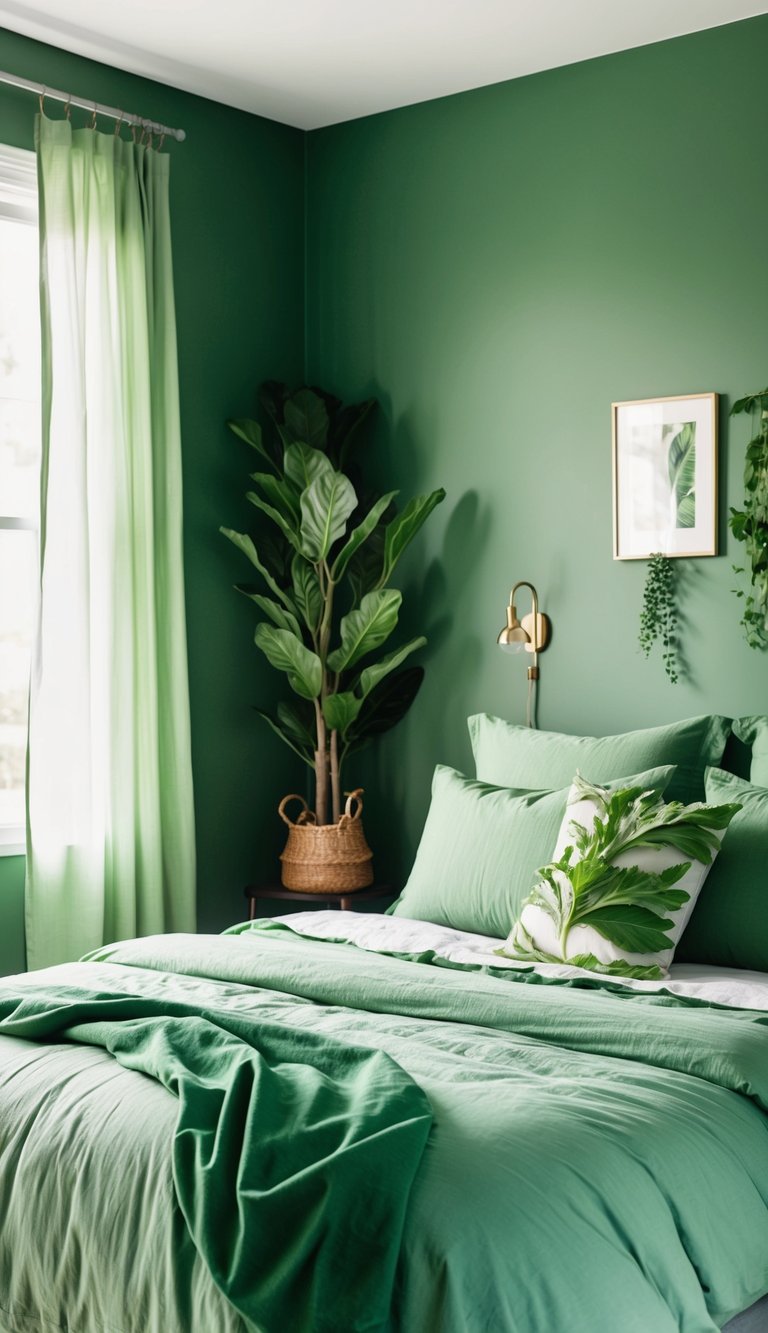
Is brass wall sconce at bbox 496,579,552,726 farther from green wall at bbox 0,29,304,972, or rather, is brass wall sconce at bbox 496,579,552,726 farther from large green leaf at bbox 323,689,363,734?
green wall at bbox 0,29,304,972

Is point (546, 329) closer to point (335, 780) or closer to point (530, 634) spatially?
point (530, 634)

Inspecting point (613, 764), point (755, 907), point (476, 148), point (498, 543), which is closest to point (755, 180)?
point (476, 148)

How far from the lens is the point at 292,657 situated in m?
4.27

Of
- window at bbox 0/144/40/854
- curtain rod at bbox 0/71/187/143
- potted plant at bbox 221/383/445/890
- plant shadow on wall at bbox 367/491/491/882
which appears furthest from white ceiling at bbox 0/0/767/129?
plant shadow on wall at bbox 367/491/491/882

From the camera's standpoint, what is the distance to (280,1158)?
1933 mm

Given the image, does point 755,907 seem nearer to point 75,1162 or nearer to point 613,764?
point 613,764

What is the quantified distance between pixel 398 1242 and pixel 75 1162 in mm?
605

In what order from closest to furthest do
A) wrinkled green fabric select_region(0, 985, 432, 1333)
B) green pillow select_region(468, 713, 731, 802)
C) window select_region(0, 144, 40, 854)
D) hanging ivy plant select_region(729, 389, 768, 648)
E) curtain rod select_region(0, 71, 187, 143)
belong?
wrinkled green fabric select_region(0, 985, 432, 1333) → green pillow select_region(468, 713, 731, 802) → hanging ivy plant select_region(729, 389, 768, 648) → curtain rod select_region(0, 71, 187, 143) → window select_region(0, 144, 40, 854)

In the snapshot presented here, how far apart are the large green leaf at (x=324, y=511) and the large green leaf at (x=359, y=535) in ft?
0.16

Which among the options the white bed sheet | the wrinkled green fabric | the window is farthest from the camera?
the window

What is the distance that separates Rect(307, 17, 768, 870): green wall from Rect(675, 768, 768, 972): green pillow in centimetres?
68

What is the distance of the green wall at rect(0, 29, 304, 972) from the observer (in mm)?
4406

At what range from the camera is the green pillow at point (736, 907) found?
310cm

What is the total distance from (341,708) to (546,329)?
4.20 ft
